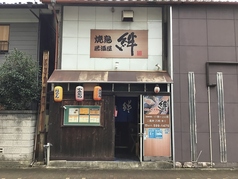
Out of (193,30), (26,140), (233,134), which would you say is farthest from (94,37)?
(233,134)

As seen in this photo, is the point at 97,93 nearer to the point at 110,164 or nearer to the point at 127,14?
the point at 110,164

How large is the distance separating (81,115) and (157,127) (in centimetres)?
294

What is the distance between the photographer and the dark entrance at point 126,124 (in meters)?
10.8

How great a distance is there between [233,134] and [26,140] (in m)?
7.78

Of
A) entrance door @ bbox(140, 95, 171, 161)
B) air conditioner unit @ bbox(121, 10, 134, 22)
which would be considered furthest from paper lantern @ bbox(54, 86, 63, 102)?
air conditioner unit @ bbox(121, 10, 134, 22)

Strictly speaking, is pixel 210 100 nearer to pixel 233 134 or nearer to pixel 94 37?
pixel 233 134

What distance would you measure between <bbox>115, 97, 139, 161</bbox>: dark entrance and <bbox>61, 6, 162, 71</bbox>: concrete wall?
6.58 feet

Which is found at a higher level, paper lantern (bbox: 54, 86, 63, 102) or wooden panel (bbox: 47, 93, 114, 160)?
paper lantern (bbox: 54, 86, 63, 102)

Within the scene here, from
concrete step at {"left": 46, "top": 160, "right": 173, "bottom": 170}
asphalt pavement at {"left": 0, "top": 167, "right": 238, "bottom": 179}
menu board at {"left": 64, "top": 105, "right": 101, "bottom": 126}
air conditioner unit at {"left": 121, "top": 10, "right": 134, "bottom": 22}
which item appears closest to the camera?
asphalt pavement at {"left": 0, "top": 167, "right": 238, "bottom": 179}

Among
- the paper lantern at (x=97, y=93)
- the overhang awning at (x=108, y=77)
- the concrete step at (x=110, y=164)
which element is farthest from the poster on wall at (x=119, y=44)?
the concrete step at (x=110, y=164)

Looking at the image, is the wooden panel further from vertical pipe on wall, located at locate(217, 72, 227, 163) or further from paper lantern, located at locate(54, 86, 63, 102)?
vertical pipe on wall, located at locate(217, 72, 227, 163)

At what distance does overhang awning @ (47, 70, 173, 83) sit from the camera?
8.87m

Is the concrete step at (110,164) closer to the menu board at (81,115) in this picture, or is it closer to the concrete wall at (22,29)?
the menu board at (81,115)

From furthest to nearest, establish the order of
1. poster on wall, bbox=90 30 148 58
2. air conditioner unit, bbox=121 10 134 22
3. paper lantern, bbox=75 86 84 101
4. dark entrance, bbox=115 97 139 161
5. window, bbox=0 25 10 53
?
window, bbox=0 25 10 53 < dark entrance, bbox=115 97 139 161 < poster on wall, bbox=90 30 148 58 < air conditioner unit, bbox=121 10 134 22 < paper lantern, bbox=75 86 84 101
